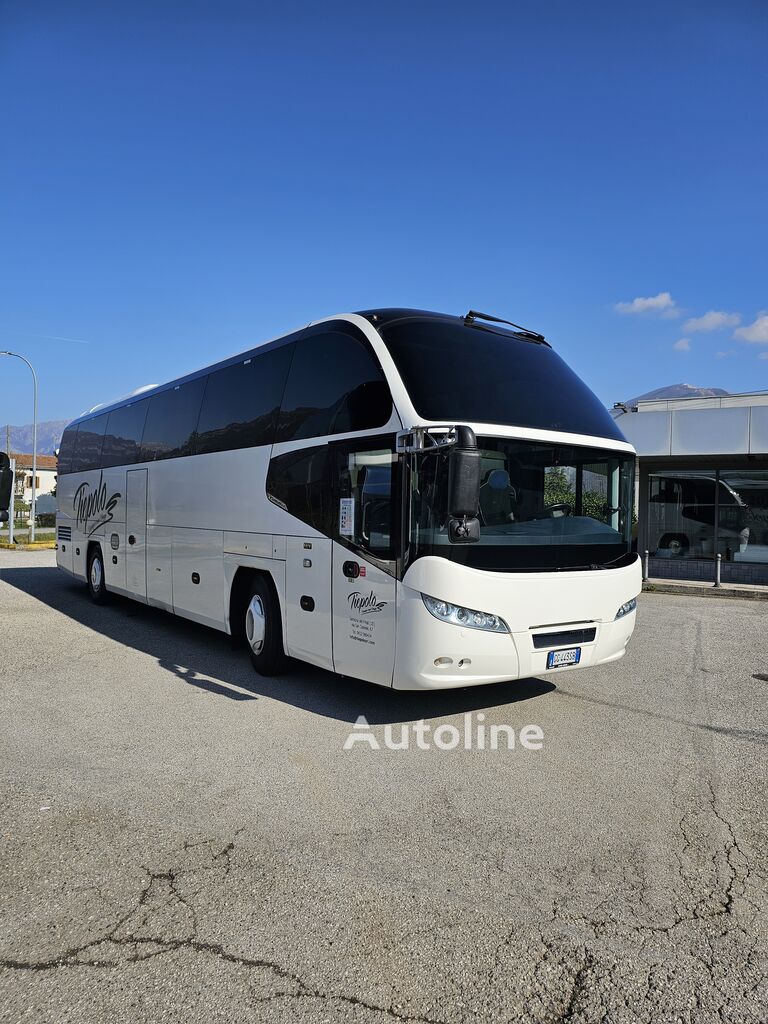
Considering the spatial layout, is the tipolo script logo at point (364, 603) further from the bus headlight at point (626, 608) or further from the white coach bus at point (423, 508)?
the bus headlight at point (626, 608)

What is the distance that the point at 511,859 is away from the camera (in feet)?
12.2

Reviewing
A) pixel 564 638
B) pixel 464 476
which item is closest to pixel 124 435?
pixel 464 476

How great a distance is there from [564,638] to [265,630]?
3.13 metres

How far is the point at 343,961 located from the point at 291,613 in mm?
4249

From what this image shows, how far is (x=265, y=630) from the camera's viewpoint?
7465 mm

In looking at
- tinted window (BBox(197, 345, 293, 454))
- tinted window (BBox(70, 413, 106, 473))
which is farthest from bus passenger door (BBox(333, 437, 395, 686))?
tinted window (BBox(70, 413, 106, 473))

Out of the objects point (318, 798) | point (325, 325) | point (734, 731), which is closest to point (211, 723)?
point (318, 798)

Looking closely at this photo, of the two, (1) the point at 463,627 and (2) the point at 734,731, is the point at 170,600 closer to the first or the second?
(1) the point at 463,627

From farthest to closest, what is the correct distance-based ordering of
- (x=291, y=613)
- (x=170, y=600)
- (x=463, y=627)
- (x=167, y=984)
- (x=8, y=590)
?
(x=8, y=590) < (x=170, y=600) < (x=291, y=613) < (x=463, y=627) < (x=167, y=984)

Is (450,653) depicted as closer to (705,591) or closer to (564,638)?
(564,638)

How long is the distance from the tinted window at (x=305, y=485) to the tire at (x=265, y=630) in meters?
1.06

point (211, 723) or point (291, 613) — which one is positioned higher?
point (291, 613)

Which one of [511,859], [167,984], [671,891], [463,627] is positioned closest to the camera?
[167,984]

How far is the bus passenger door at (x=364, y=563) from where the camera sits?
566 centimetres
